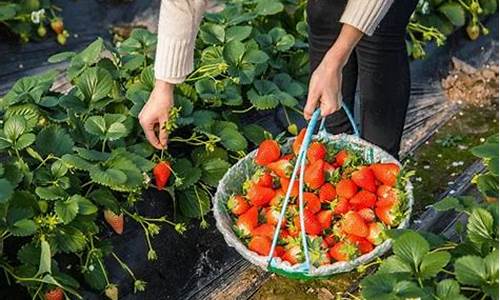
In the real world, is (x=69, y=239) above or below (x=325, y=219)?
below

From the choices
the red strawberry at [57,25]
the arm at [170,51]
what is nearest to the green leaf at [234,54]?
the arm at [170,51]

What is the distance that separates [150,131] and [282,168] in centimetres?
34

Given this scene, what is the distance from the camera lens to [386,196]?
7.28ft

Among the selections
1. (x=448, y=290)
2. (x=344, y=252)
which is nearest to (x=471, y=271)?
(x=448, y=290)

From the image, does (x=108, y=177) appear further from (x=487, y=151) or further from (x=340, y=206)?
(x=487, y=151)

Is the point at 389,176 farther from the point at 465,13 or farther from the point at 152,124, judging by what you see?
the point at 465,13

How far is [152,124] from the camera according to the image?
7.45 ft

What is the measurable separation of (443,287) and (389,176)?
590mm

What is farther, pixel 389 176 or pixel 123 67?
pixel 123 67

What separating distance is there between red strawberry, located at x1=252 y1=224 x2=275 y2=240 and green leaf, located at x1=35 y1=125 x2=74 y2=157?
51 centimetres

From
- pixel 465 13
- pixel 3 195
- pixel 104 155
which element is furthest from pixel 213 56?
pixel 465 13

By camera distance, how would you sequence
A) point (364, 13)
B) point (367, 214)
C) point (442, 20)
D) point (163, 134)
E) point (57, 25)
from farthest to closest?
point (57, 25) → point (442, 20) → point (163, 134) → point (367, 214) → point (364, 13)

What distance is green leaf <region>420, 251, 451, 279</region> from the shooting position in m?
1.71

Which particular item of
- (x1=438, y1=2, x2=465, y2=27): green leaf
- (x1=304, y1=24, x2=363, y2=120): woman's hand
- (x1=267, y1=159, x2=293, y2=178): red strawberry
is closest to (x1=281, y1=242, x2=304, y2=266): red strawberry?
(x1=267, y1=159, x2=293, y2=178): red strawberry
